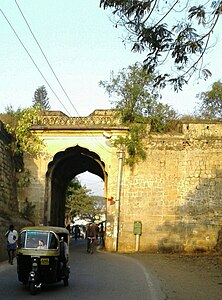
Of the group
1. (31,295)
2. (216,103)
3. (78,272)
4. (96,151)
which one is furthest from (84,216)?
(31,295)

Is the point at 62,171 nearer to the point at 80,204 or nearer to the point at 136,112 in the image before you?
the point at 136,112

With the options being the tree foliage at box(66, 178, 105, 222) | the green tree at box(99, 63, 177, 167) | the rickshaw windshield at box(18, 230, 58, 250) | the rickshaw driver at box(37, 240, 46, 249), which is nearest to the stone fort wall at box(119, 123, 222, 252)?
the green tree at box(99, 63, 177, 167)

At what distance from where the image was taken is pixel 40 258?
11.4m

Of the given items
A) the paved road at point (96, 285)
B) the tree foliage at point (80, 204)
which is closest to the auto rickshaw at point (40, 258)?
the paved road at point (96, 285)

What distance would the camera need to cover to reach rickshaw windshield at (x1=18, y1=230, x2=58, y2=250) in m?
11.7

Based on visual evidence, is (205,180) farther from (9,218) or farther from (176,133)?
(9,218)

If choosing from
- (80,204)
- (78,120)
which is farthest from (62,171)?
(80,204)

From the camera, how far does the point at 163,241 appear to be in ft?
78.5

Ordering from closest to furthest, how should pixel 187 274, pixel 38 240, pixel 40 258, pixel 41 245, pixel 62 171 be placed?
pixel 40 258
pixel 41 245
pixel 38 240
pixel 187 274
pixel 62 171

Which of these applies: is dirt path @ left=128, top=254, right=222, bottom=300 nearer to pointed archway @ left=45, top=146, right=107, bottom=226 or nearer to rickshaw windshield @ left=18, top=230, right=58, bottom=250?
rickshaw windshield @ left=18, top=230, right=58, bottom=250

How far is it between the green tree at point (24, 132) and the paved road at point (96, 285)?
9.22 meters

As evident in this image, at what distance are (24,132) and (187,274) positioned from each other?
500 inches

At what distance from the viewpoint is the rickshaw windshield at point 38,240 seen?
462 inches

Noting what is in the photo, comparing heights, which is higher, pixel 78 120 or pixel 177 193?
pixel 78 120
